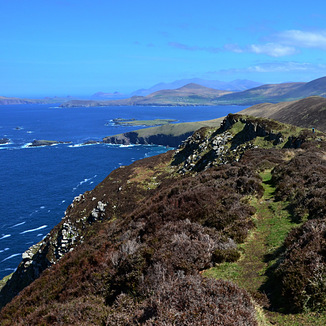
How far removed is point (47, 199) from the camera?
252 ft

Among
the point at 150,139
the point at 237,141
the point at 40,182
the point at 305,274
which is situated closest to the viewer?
the point at 305,274

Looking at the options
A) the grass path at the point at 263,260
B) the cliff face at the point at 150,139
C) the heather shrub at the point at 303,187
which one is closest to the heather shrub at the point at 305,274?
the grass path at the point at 263,260

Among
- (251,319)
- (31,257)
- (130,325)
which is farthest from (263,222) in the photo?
(31,257)

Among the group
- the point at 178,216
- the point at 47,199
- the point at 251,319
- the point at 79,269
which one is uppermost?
the point at 251,319

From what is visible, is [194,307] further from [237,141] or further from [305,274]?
[237,141]

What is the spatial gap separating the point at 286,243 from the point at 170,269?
4.88 meters

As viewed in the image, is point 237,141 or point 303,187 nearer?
point 303,187

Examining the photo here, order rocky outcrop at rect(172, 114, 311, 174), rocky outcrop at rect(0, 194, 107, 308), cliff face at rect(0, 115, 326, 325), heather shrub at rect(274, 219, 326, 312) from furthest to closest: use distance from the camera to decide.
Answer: rocky outcrop at rect(172, 114, 311, 174)
rocky outcrop at rect(0, 194, 107, 308)
heather shrub at rect(274, 219, 326, 312)
cliff face at rect(0, 115, 326, 325)

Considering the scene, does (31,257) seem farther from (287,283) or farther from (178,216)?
(287,283)

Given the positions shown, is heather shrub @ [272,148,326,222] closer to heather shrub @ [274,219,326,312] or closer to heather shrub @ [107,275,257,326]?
heather shrub @ [274,219,326,312]

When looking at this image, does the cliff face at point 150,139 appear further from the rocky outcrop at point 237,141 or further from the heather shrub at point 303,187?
the heather shrub at point 303,187

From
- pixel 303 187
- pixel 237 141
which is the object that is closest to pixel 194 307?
pixel 303 187

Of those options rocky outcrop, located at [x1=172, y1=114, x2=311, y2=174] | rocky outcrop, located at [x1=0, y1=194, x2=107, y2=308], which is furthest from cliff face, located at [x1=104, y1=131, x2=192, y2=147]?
rocky outcrop, located at [x1=0, y1=194, x2=107, y2=308]

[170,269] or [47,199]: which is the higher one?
[170,269]
